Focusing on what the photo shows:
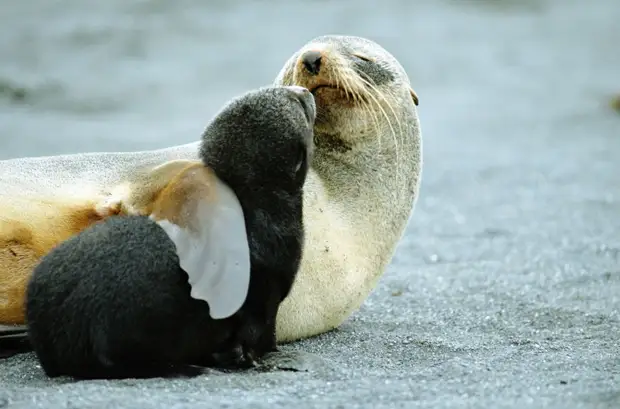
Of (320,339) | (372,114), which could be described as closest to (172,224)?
(320,339)

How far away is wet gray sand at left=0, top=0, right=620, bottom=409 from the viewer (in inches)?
152

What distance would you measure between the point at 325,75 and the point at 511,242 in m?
3.30

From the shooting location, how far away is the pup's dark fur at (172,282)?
389 centimetres

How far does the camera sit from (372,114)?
17.1ft

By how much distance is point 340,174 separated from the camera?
5.21 meters

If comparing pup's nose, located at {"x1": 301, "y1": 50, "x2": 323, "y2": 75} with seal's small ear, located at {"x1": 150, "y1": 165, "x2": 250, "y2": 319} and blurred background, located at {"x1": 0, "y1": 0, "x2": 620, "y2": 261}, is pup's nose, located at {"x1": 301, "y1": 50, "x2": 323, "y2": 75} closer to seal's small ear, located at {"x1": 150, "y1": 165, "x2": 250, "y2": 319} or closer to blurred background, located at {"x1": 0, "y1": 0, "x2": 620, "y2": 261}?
seal's small ear, located at {"x1": 150, "y1": 165, "x2": 250, "y2": 319}

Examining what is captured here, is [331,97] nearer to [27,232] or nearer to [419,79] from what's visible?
[27,232]

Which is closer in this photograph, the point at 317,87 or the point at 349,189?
the point at 317,87

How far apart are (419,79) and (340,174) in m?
10.4

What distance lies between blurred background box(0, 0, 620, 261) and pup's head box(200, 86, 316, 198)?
159 inches

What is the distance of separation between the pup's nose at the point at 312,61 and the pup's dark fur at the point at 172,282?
2.27ft

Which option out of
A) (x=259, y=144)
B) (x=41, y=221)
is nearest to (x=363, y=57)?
(x=259, y=144)

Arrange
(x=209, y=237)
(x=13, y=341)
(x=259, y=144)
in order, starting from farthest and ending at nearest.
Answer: (x=13, y=341)
(x=259, y=144)
(x=209, y=237)

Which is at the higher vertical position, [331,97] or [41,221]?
[331,97]
